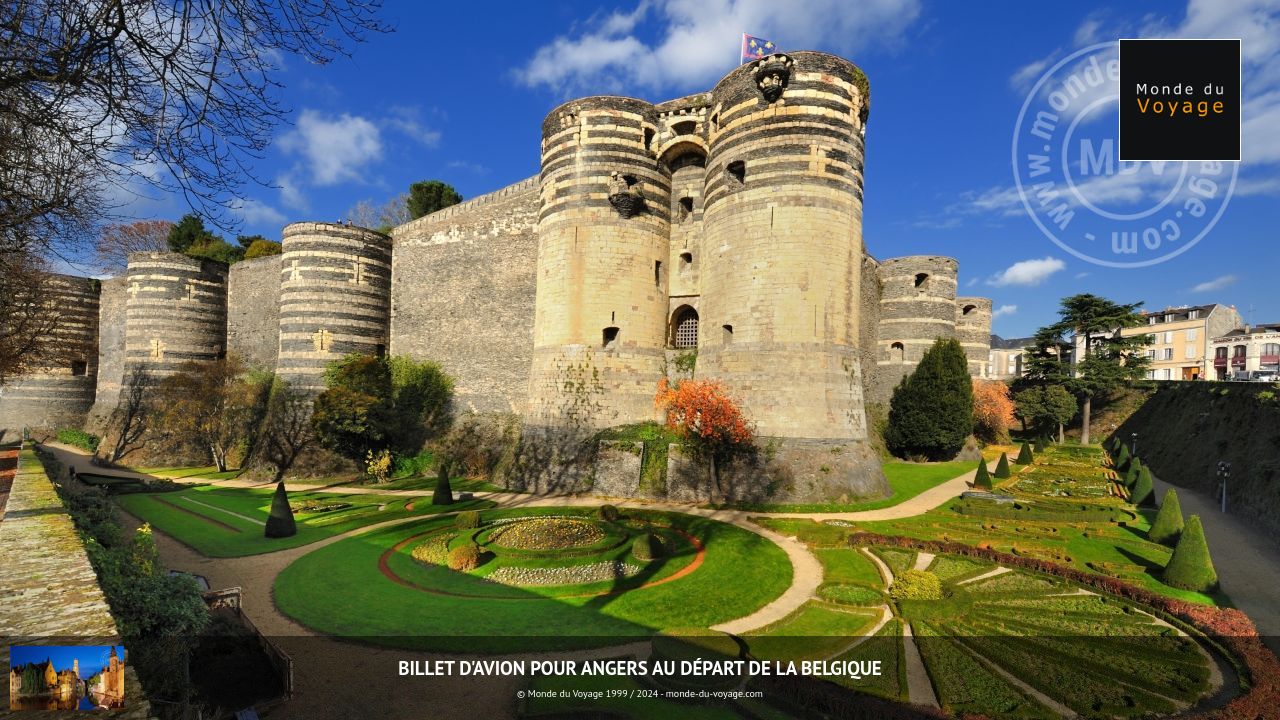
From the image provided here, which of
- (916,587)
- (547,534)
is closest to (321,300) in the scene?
(547,534)

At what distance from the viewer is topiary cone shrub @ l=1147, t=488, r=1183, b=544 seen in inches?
599

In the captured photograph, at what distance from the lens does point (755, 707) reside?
A: 7969 mm

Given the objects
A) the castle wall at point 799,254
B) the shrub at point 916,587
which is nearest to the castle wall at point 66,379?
the castle wall at point 799,254

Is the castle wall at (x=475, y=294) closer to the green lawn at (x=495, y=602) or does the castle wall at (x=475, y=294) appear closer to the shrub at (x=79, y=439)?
the green lawn at (x=495, y=602)

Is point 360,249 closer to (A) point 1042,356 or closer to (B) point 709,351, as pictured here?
(B) point 709,351

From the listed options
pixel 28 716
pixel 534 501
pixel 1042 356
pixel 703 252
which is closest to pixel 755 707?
pixel 28 716

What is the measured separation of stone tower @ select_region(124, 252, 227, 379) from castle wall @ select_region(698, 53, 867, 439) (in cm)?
3597

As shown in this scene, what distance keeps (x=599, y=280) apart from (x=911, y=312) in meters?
24.2

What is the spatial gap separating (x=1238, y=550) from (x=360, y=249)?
39.5m

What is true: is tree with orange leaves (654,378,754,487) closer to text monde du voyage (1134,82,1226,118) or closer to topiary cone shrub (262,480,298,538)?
topiary cone shrub (262,480,298,538)

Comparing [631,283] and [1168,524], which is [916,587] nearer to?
[1168,524]

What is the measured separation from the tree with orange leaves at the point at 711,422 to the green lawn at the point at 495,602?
588 cm

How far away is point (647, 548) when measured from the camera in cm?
1438

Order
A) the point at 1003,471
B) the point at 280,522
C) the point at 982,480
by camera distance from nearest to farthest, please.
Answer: the point at 280,522
the point at 982,480
the point at 1003,471
